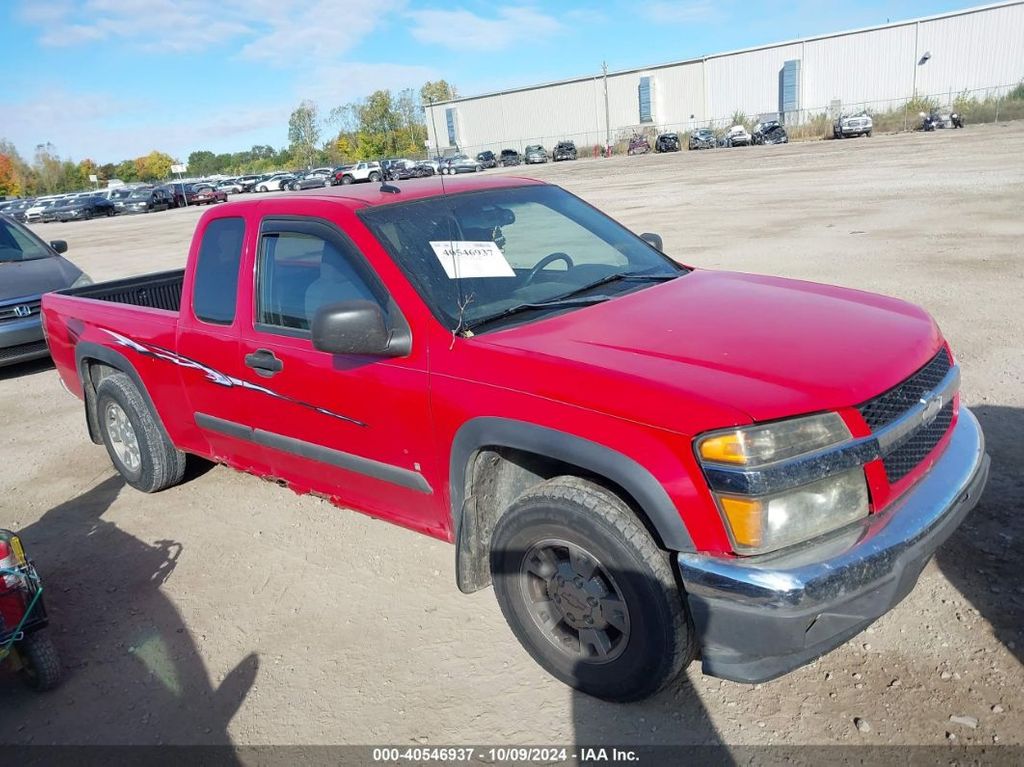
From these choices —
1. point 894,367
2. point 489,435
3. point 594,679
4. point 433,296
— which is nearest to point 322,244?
point 433,296

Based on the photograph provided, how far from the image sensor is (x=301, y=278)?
3.71 meters

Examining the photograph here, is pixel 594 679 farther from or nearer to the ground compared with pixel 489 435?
nearer to the ground

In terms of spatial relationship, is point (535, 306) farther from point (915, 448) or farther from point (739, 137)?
point (739, 137)

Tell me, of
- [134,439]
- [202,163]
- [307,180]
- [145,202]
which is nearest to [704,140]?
[307,180]

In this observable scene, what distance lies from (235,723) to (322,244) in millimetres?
1990

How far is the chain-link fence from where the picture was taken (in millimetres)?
46812

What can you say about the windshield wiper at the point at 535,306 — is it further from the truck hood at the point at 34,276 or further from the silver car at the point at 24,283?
the truck hood at the point at 34,276

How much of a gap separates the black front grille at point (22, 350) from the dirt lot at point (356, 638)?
2340 mm

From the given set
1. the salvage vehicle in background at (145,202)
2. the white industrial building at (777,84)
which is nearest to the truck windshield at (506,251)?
the white industrial building at (777,84)

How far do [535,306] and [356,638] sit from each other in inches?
63.7

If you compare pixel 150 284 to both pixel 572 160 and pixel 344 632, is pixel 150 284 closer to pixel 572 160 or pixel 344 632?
pixel 344 632

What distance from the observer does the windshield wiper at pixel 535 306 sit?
10.3 ft

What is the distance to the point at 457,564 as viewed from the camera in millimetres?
3145

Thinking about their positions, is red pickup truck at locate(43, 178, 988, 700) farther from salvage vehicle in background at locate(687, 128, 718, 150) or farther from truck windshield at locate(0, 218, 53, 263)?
salvage vehicle in background at locate(687, 128, 718, 150)
